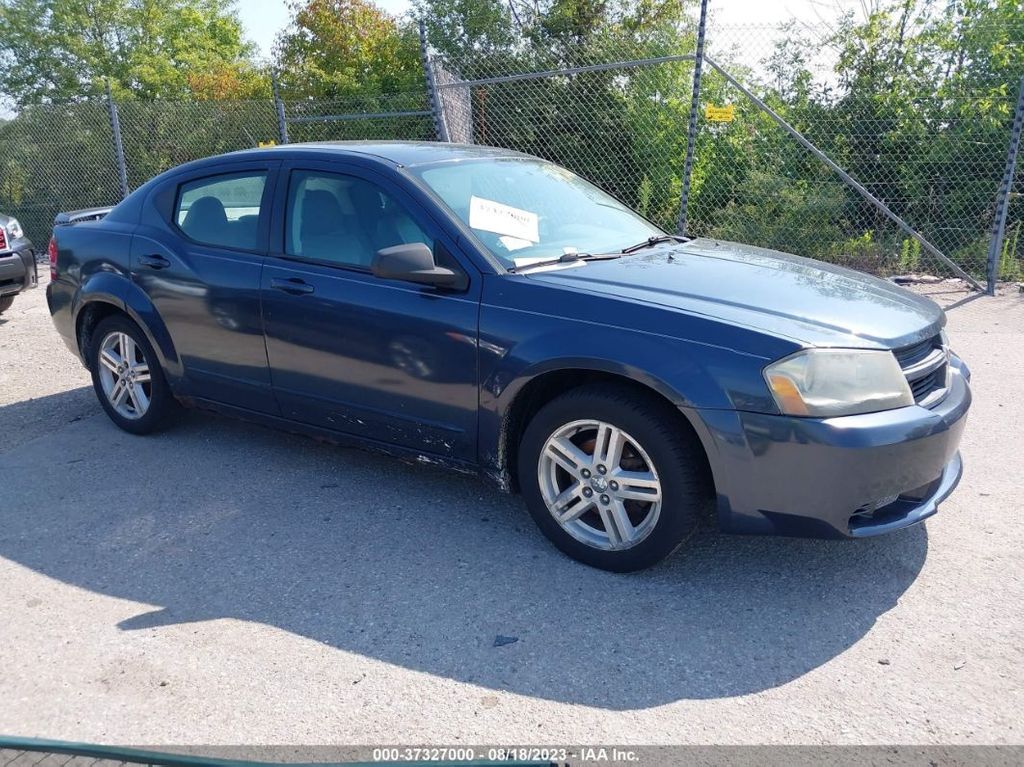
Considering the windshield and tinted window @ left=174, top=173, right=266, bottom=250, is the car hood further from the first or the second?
tinted window @ left=174, top=173, right=266, bottom=250

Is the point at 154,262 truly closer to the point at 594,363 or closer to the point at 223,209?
the point at 223,209

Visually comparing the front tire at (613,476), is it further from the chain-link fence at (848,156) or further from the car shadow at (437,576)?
the chain-link fence at (848,156)

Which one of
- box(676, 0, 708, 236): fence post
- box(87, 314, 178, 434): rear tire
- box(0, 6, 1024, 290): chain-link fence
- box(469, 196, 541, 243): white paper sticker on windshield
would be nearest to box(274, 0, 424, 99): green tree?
box(0, 6, 1024, 290): chain-link fence

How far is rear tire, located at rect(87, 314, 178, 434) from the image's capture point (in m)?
5.14

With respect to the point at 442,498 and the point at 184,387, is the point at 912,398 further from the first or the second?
the point at 184,387

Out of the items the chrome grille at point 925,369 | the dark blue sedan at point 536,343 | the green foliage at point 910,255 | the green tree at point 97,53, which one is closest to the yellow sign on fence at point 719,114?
the green foliage at point 910,255

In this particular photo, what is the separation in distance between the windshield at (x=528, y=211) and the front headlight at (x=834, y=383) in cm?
129

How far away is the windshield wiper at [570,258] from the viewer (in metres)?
3.90

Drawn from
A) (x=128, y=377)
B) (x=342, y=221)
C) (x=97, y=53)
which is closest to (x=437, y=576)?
(x=342, y=221)

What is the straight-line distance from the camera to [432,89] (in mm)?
9836

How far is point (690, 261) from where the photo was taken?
416 centimetres

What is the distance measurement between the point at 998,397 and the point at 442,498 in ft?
12.3

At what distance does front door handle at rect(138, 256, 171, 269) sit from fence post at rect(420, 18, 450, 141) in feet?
17.8

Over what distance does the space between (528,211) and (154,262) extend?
2133 mm
